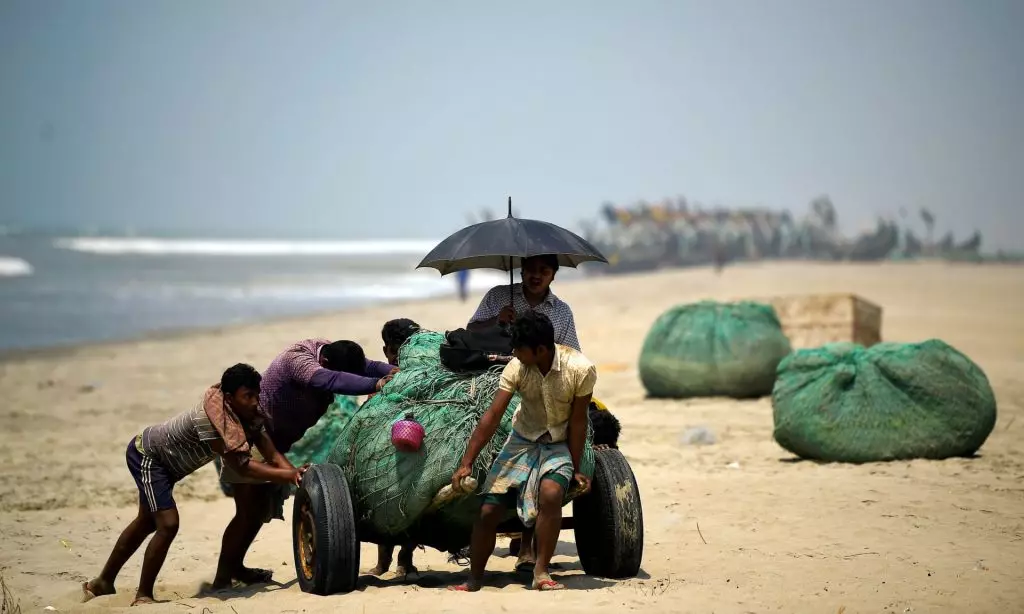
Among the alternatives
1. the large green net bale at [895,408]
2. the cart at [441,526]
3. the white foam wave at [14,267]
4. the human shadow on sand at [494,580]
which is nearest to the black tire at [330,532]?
the cart at [441,526]

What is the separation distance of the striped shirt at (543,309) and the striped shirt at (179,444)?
5.19 feet

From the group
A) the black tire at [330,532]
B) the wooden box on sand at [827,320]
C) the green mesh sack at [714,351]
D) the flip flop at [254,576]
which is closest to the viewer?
the black tire at [330,532]

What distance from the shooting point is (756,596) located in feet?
18.6

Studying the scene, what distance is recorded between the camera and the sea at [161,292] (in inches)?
1115

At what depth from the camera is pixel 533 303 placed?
640 cm

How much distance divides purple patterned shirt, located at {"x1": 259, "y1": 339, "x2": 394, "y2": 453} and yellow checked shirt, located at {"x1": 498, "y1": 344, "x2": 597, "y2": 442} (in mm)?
1051

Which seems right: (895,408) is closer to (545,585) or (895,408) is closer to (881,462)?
(881,462)

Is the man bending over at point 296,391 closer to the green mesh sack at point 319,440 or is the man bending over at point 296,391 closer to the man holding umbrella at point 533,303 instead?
the man holding umbrella at point 533,303

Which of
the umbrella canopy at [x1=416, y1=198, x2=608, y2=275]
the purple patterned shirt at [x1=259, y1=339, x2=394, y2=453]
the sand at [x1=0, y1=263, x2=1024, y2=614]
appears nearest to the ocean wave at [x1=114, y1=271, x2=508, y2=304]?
the sand at [x1=0, y1=263, x2=1024, y2=614]

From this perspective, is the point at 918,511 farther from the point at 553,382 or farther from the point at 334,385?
the point at 334,385

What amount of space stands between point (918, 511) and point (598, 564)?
8.80 feet

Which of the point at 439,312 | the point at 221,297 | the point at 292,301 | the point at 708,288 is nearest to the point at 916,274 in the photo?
the point at 708,288

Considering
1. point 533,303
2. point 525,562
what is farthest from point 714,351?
point 533,303

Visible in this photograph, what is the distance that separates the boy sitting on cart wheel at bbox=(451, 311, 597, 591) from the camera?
5.54 meters
